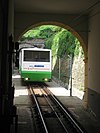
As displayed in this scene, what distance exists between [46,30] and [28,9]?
1275 inches

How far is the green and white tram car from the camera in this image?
93.4 feet

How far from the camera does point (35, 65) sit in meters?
28.6

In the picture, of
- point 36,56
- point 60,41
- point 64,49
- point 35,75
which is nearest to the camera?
point 35,75

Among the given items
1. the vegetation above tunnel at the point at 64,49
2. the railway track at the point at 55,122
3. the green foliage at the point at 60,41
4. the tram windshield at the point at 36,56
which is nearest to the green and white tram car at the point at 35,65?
the tram windshield at the point at 36,56

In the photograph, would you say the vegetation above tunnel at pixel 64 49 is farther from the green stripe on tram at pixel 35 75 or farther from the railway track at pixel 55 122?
the railway track at pixel 55 122

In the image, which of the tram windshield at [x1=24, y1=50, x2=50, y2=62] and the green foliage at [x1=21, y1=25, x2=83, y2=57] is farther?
the tram windshield at [x1=24, y1=50, x2=50, y2=62]

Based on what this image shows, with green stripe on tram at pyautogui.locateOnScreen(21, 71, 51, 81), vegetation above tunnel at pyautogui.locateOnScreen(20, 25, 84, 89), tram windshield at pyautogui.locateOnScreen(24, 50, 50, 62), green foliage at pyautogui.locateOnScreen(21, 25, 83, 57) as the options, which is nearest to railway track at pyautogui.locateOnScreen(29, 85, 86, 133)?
vegetation above tunnel at pyautogui.locateOnScreen(20, 25, 84, 89)

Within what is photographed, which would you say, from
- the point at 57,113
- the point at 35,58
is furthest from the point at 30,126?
the point at 35,58

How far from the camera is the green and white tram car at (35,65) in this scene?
28469 mm

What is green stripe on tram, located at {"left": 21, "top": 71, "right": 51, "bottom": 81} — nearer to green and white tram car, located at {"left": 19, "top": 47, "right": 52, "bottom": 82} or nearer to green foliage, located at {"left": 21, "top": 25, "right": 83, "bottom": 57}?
green and white tram car, located at {"left": 19, "top": 47, "right": 52, "bottom": 82}

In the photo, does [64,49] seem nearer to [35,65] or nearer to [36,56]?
[36,56]

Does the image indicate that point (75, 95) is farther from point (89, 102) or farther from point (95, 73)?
point (95, 73)

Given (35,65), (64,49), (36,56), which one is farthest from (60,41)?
(35,65)

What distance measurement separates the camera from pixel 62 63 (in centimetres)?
3300
